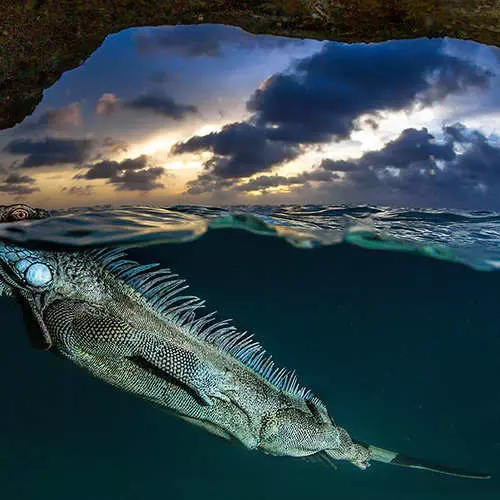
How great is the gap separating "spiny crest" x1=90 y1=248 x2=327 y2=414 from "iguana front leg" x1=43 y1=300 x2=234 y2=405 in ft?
1.63

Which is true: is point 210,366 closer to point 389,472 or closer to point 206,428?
point 206,428

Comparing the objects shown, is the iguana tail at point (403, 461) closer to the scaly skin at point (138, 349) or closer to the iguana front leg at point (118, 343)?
the scaly skin at point (138, 349)

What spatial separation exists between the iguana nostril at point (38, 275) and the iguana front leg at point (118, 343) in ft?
0.93

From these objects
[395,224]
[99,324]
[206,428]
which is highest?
[395,224]

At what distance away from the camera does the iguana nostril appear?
15.2 ft

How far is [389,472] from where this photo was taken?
21016 mm

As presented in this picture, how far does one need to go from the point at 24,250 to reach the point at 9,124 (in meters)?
2.70

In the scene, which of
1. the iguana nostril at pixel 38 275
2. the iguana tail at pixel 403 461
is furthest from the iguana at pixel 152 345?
the iguana tail at pixel 403 461

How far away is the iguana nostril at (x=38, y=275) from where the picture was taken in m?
4.64

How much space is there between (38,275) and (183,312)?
1809 mm

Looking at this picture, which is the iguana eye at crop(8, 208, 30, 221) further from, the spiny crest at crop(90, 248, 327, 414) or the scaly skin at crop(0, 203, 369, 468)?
the spiny crest at crop(90, 248, 327, 414)

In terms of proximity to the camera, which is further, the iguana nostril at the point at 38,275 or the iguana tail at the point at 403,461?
the iguana tail at the point at 403,461

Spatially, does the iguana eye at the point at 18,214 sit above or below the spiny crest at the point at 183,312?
above

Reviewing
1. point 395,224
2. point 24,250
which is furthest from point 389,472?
point 24,250
